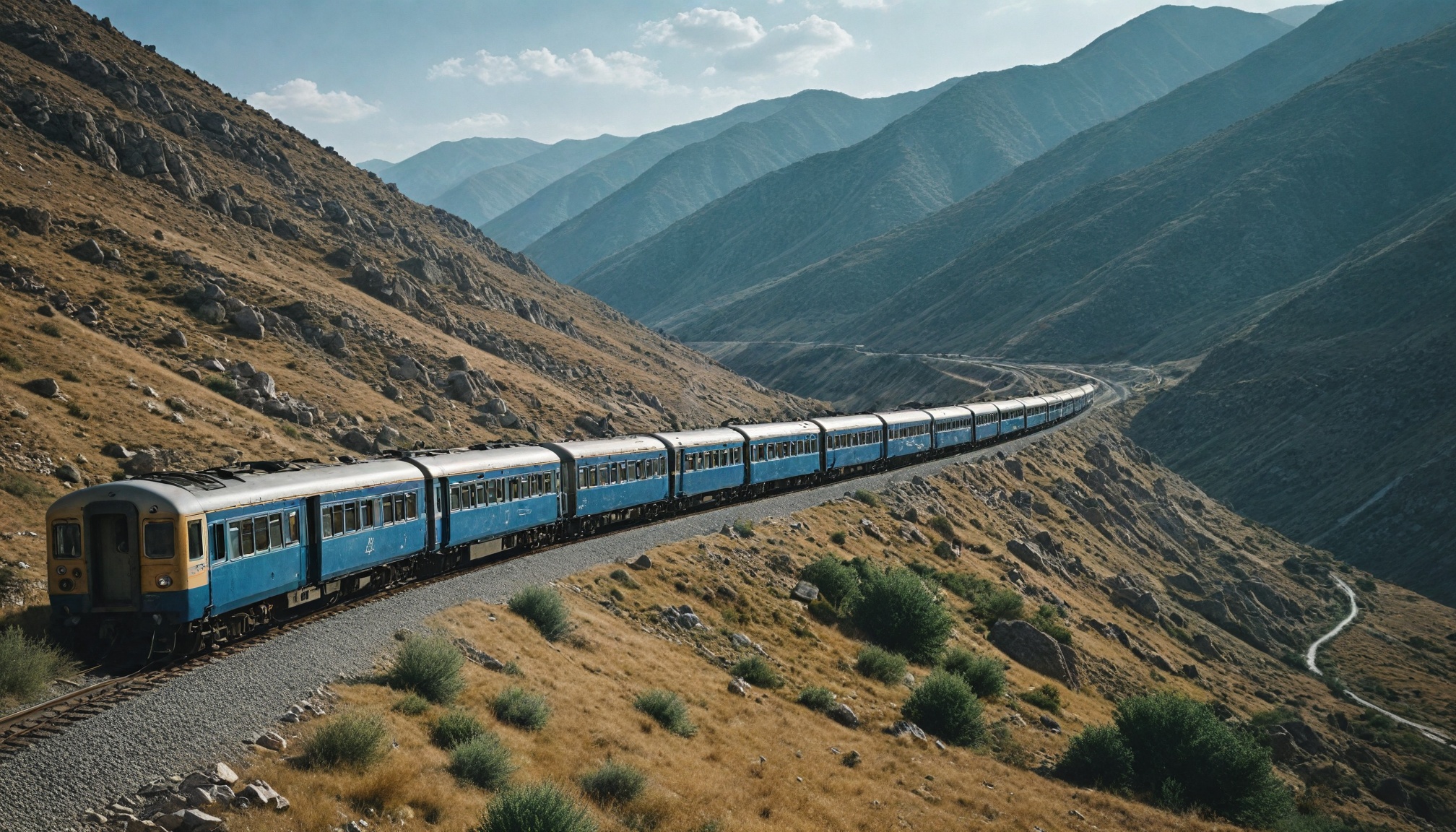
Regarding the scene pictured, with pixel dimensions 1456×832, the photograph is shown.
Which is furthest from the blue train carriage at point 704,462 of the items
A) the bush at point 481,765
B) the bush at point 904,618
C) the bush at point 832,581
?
the bush at point 481,765

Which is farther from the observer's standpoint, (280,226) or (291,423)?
(280,226)

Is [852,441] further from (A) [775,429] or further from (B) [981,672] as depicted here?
(B) [981,672]

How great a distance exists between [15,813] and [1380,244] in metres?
166

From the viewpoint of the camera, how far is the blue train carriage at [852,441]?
46969 millimetres

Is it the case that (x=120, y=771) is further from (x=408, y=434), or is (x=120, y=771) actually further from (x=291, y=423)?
(x=408, y=434)

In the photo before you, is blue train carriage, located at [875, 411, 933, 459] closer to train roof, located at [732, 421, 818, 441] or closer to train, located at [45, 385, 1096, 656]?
train roof, located at [732, 421, 818, 441]

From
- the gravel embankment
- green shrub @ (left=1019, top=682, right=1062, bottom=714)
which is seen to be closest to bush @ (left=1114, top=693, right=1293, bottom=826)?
green shrub @ (left=1019, top=682, right=1062, bottom=714)

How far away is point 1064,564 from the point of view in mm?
48938

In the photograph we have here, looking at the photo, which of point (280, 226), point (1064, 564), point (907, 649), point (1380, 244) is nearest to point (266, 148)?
point (280, 226)

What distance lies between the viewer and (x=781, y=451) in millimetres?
43031

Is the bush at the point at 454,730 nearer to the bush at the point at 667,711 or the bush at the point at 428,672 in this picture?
the bush at the point at 428,672

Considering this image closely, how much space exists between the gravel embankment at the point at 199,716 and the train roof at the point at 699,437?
13.5 m

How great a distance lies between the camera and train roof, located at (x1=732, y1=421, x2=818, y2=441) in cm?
4094

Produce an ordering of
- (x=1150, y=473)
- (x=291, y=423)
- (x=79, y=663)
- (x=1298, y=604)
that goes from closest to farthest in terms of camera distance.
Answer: (x=79, y=663)
(x=291, y=423)
(x=1298, y=604)
(x=1150, y=473)
